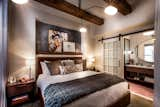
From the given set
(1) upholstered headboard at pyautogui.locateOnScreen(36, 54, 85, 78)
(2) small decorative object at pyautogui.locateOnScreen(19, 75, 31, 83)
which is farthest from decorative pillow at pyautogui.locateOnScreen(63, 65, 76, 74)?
(2) small decorative object at pyautogui.locateOnScreen(19, 75, 31, 83)

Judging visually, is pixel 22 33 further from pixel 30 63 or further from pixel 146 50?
pixel 146 50

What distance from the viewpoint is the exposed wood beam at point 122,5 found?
3001 mm

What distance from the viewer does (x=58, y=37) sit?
3.94 m

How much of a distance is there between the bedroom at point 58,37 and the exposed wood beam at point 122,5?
0.09 metres

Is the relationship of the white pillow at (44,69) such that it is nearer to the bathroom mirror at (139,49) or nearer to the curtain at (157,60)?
the curtain at (157,60)

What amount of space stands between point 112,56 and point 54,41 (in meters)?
2.51

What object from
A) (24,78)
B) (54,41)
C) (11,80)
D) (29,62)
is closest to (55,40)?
(54,41)

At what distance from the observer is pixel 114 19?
422cm

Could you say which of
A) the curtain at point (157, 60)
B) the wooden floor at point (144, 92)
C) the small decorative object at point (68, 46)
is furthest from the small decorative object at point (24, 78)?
the wooden floor at point (144, 92)

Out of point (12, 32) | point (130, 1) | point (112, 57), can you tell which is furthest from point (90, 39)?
point (12, 32)

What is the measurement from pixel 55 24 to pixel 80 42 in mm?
1380

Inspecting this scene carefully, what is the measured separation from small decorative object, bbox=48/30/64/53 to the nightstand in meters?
1.37

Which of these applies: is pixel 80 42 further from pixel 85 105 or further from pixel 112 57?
pixel 85 105

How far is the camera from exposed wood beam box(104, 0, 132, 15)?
3001mm
